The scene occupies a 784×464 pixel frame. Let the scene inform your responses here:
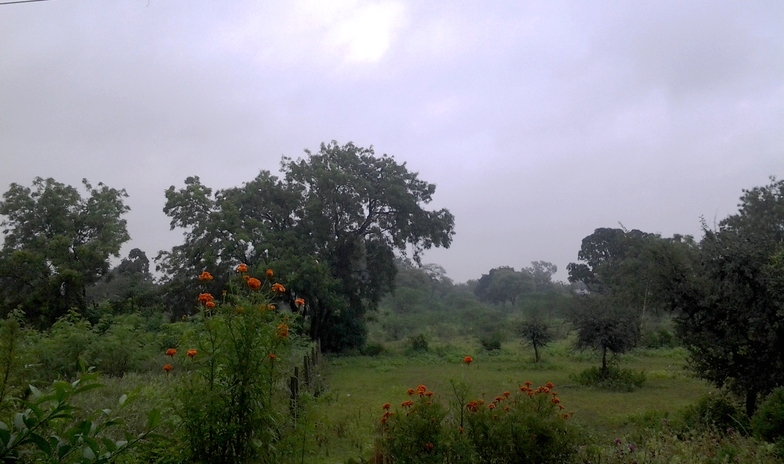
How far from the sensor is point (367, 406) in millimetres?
9914

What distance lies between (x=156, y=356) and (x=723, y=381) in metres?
9.13

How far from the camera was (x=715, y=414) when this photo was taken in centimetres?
782

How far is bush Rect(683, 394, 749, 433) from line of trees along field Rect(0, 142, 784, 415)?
29cm

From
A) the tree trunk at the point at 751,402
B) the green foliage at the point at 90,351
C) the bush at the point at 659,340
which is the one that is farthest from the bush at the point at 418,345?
the tree trunk at the point at 751,402

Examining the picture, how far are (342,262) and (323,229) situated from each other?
98.8 inches

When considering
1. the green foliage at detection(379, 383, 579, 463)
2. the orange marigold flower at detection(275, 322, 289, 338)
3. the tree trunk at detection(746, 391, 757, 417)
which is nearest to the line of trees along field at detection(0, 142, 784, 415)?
the tree trunk at detection(746, 391, 757, 417)

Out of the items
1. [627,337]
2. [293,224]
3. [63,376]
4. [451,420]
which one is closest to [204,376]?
[451,420]

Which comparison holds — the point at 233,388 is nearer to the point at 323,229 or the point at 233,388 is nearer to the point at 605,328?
the point at 605,328

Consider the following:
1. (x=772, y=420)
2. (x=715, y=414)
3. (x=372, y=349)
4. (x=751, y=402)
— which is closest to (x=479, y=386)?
(x=715, y=414)

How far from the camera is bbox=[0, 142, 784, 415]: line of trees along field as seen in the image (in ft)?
25.2

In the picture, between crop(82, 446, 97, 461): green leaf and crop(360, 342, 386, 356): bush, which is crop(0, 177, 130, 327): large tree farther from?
crop(82, 446, 97, 461): green leaf

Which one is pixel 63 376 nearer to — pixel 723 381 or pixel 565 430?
pixel 565 430

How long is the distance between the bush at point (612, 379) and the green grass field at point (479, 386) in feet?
1.04

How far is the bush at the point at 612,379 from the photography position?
14352 mm
